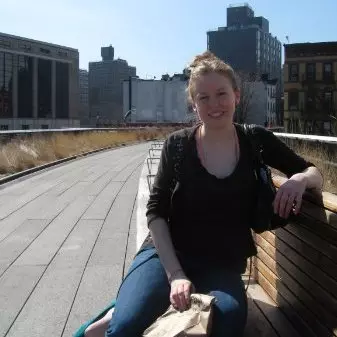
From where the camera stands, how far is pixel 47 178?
12.6m


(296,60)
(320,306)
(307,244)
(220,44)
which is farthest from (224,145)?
(220,44)

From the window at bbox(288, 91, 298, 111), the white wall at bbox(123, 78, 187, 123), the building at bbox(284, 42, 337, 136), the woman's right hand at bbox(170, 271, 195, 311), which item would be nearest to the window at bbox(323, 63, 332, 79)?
the building at bbox(284, 42, 337, 136)

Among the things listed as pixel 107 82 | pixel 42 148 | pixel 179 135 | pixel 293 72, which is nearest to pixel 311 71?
pixel 293 72

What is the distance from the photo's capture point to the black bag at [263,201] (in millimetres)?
2609

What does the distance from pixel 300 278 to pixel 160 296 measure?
717 mm

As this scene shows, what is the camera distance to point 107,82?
171m

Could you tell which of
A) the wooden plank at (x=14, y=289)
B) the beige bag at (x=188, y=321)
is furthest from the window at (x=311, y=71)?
the beige bag at (x=188, y=321)

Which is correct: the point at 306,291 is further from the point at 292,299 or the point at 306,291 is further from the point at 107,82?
the point at 107,82

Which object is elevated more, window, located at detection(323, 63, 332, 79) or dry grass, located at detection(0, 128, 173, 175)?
window, located at detection(323, 63, 332, 79)

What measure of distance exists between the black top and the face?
5.8 inches

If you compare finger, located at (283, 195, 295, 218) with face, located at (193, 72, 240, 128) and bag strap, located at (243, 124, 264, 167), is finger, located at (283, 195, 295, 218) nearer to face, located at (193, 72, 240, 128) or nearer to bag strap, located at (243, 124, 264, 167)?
bag strap, located at (243, 124, 264, 167)

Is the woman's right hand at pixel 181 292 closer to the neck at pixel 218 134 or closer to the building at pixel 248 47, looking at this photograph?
the neck at pixel 218 134

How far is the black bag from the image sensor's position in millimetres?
2609

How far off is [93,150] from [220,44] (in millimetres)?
125935
